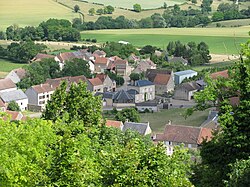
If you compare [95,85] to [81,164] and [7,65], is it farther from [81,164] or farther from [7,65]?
[81,164]

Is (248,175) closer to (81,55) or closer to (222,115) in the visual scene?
(222,115)

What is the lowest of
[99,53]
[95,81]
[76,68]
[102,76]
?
[95,81]

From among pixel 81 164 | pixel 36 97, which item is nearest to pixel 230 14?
pixel 36 97

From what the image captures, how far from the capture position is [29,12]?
3775 inches

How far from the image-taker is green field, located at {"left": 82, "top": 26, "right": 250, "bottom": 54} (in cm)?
7519

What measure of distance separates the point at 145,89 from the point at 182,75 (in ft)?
23.7

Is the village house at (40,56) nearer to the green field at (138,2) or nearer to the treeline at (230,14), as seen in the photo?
the treeline at (230,14)

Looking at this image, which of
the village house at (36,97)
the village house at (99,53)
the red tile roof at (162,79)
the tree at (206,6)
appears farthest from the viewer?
the tree at (206,6)

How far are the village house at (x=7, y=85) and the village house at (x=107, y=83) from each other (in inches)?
340

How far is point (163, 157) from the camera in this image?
376 inches

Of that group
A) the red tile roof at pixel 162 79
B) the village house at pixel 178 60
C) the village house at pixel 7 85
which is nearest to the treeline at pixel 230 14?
the village house at pixel 178 60

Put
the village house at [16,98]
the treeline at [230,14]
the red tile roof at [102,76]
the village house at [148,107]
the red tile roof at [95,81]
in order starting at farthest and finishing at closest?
1. the treeline at [230,14]
2. the red tile roof at [102,76]
3. the red tile roof at [95,81]
4. the village house at [16,98]
5. the village house at [148,107]

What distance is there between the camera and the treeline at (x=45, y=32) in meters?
81.4

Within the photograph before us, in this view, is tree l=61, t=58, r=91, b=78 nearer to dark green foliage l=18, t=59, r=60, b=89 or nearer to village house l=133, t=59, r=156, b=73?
dark green foliage l=18, t=59, r=60, b=89
